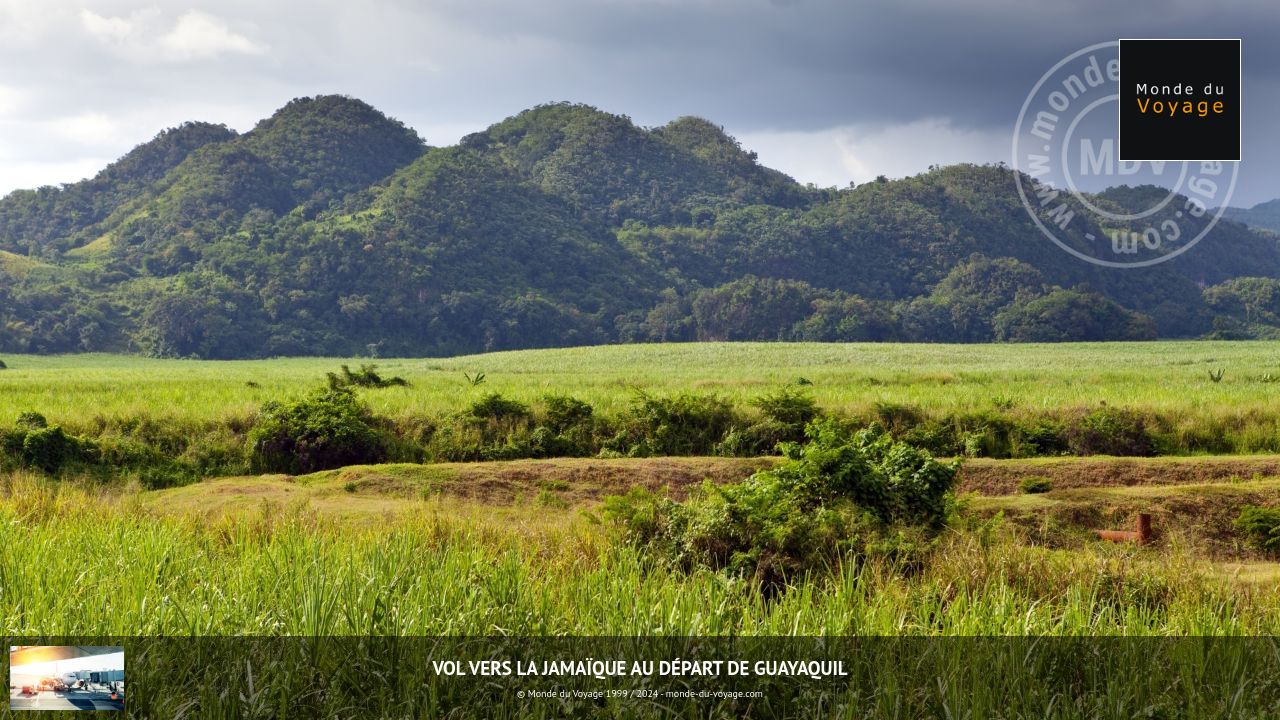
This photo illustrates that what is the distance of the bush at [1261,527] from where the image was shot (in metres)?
12.7

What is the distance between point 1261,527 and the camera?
507 inches

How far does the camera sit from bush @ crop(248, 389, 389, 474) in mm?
20281

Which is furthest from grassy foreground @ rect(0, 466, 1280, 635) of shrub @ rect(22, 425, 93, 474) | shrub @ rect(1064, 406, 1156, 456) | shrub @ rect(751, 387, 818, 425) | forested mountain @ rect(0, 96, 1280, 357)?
forested mountain @ rect(0, 96, 1280, 357)

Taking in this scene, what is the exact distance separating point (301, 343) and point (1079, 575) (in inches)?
3666

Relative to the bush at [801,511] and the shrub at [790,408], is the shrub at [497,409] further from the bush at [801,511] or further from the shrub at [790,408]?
the bush at [801,511]

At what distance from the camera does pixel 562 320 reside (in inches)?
4065

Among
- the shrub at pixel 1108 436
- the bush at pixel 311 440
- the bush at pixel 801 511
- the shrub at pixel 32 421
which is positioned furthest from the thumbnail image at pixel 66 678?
the shrub at pixel 1108 436

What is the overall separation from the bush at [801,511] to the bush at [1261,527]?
13.8ft

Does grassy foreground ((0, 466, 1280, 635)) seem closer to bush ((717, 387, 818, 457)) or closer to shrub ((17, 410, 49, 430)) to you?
shrub ((17, 410, 49, 430))

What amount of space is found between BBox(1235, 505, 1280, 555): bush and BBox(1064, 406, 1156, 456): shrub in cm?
867

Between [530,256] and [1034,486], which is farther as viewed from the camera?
[530,256]

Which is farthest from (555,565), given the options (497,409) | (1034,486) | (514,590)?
(497,409)

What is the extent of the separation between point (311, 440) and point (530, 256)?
97.7m

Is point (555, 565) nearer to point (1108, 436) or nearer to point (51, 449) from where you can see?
point (51, 449)
